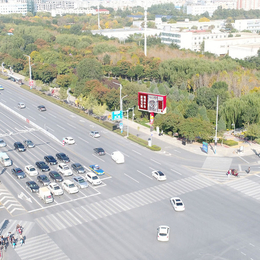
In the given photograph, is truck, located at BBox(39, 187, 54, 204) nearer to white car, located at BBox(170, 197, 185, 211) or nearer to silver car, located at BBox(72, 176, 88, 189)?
silver car, located at BBox(72, 176, 88, 189)

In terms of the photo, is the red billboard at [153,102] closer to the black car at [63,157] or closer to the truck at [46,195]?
the black car at [63,157]

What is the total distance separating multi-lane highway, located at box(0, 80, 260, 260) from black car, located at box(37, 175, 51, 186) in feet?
9.03

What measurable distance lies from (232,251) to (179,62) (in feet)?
297

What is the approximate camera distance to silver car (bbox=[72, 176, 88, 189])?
64119 millimetres

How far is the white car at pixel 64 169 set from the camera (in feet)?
224

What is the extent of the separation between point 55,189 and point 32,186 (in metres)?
4.09

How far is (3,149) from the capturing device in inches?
3228

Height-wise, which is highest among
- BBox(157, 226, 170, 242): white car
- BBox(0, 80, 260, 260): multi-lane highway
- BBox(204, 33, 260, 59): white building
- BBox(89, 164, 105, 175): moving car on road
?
BBox(204, 33, 260, 59): white building

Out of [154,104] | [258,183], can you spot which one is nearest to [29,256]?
[258,183]

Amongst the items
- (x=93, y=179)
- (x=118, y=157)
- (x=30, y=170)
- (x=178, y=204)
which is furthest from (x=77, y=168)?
(x=178, y=204)

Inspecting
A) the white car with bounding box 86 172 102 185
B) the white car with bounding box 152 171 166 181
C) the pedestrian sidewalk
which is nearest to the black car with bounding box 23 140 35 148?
the white car with bounding box 86 172 102 185

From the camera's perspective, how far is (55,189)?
6188 centimetres

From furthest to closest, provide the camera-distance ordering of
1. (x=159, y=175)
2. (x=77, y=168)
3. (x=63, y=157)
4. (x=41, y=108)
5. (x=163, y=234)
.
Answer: (x=41, y=108) → (x=63, y=157) → (x=77, y=168) → (x=159, y=175) → (x=163, y=234)

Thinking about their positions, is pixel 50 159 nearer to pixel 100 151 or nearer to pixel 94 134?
pixel 100 151
